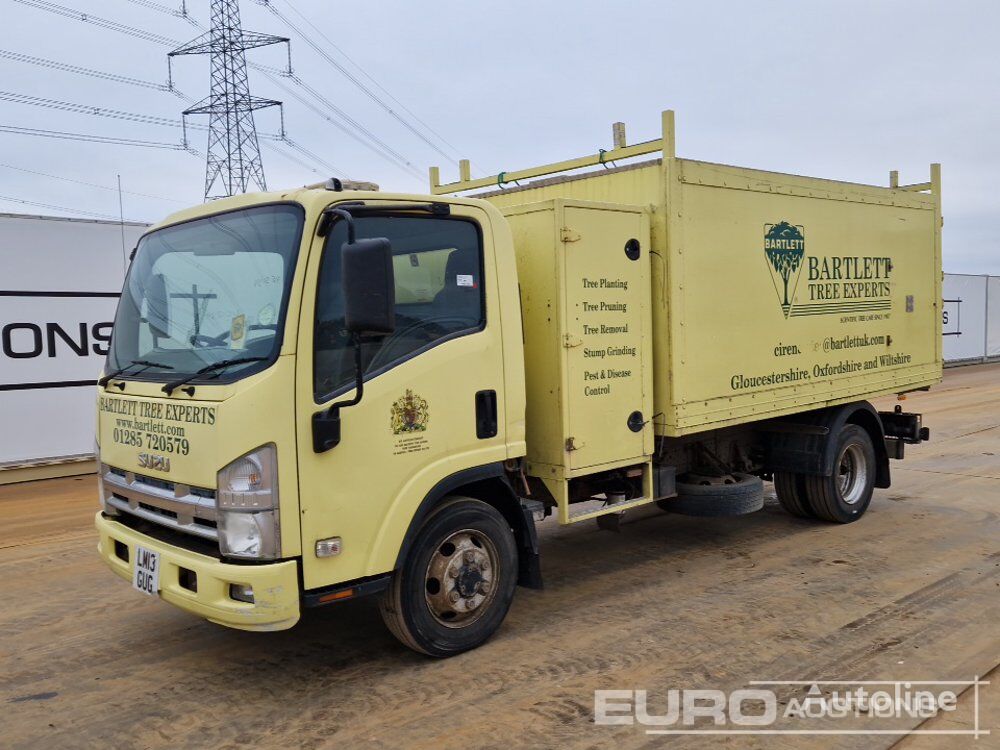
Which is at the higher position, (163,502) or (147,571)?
(163,502)

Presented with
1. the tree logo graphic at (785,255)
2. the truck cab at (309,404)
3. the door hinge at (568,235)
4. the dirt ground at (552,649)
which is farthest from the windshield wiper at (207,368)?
the tree logo graphic at (785,255)

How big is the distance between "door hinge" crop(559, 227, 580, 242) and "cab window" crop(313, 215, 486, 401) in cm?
55

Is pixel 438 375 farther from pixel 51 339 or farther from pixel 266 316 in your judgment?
pixel 51 339

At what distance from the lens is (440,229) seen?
457cm

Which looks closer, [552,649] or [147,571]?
[147,571]

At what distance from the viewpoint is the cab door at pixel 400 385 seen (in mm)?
3975

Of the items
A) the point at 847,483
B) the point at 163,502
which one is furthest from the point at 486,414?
the point at 847,483

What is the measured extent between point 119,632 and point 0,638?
0.69m

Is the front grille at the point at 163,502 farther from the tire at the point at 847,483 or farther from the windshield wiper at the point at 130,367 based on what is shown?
the tire at the point at 847,483

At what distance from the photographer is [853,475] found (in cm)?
772

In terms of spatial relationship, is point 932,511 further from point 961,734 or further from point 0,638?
point 0,638

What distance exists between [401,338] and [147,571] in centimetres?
174

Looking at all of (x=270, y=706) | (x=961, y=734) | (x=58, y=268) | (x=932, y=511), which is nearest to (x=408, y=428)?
(x=270, y=706)

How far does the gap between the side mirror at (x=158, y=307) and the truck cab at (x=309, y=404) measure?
0.01m
